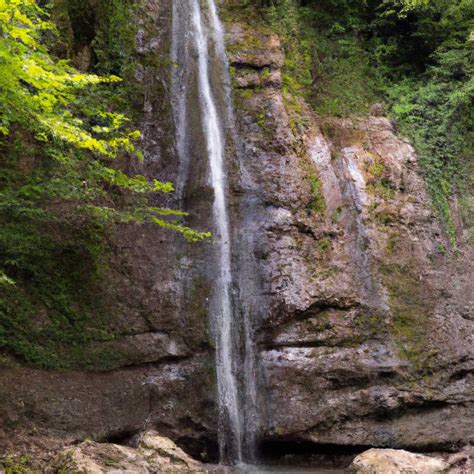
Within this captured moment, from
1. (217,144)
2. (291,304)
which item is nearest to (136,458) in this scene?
(291,304)

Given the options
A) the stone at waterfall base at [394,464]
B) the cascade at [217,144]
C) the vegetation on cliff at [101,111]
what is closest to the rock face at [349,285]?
the cascade at [217,144]

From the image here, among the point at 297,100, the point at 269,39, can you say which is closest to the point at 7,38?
the point at 297,100

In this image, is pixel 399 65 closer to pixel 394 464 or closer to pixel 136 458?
pixel 394 464

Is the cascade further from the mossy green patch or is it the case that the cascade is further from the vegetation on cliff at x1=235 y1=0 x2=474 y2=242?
the mossy green patch

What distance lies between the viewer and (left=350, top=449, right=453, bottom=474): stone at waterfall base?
5859 mm

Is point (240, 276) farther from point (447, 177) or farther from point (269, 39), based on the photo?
point (269, 39)

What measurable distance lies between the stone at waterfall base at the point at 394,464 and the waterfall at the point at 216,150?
1715 millimetres

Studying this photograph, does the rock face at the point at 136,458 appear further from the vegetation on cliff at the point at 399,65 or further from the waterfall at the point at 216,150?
the vegetation on cliff at the point at 399,65

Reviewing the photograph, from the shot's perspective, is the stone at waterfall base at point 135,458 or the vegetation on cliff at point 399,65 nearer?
the stone at waterfall base at point 135,458

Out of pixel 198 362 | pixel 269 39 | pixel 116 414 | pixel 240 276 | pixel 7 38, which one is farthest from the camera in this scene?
pixel 269 39

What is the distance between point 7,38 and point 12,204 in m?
1.79

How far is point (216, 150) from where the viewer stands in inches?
364

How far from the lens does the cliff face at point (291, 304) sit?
689cm

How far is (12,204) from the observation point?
5621mm
